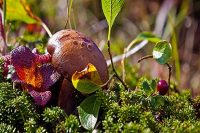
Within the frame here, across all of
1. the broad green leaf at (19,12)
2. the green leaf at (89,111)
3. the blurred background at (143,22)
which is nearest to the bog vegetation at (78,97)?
the green leaf at (89,111)

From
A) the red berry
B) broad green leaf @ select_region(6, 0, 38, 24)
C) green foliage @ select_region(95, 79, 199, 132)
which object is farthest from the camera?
broad green leaf @ select_region(6, 0, 38, 24)

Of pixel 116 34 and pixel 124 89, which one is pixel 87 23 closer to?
pixel 116 34

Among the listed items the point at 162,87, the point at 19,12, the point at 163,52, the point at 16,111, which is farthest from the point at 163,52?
the point at 19,12

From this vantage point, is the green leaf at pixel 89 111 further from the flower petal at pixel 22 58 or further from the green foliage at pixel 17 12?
the green foliage at pixel 17 12

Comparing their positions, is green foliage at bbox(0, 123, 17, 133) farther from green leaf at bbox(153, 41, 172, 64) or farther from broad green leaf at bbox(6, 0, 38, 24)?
broad green leaf at bbox(6, 0, 38, 24)

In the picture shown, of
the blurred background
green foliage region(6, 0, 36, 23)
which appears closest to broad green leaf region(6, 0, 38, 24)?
green foliage region(6, 0, 36, 23)

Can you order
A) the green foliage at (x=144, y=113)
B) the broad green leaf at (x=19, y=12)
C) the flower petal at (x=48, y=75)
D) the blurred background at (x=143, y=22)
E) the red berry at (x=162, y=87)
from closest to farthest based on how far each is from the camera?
the green foliage at (x=144, y=113), the flower petal at (x=48, y=75), the red berry at (x=162, y=87), the broad green leaf at (x=19, y=12), the blurred background at (x=143, y=22)

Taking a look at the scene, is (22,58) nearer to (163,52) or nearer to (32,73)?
(32,73)
